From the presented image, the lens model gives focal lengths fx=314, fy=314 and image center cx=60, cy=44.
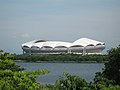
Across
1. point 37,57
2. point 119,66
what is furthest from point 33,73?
point 37,57

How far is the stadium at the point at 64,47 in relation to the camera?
7869 cm

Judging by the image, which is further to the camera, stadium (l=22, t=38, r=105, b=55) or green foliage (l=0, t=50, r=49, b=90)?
stadium (l=22, t=38, r=105, b=55)

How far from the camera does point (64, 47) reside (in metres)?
79.0

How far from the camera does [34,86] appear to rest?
20.6ft

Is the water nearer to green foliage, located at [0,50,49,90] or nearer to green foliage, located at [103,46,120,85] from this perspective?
green foliage, located at [103,46,120,85]

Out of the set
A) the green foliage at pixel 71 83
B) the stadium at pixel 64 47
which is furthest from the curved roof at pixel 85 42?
the green foliage at pixel 71 83

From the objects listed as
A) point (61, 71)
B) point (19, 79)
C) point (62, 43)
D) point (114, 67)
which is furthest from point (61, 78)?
point (62, 43)

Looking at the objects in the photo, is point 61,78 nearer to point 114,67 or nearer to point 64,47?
point 114,67

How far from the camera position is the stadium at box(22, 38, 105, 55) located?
258 feet

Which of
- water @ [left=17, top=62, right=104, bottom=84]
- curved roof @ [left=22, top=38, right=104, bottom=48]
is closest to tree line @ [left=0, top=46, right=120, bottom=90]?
water @ [left=17, top=62, right=104, bottom=84]

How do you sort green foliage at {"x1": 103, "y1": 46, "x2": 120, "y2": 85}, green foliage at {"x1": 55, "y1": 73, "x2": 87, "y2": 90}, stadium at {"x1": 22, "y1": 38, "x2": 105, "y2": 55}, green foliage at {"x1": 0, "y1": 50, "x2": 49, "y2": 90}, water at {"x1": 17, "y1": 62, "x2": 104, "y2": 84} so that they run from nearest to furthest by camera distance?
green foliage at {"x1": 0, "y1": 50, "x2": 49, "y2": 90} → green foliage at {"x1": 55, "y1": 73, "x2": 87, "y2": 90} → green foliage at {"x1": 103, "y1": 46, "x2": 120, "y2": 85} → water at {"x1": 17, "y1": 62, "x2": 104, "y2": 84} → stadium at {"x1": 22, "y1": 38, "x2": 105, "y2": 55}

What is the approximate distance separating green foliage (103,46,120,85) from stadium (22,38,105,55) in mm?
65652

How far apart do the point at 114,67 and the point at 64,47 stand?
2682 inches

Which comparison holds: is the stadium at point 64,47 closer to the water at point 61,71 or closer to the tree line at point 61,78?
the water at point 61,71
